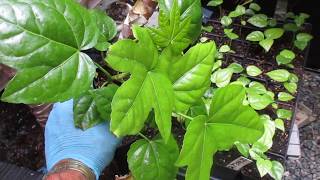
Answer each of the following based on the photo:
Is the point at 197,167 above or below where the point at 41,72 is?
below

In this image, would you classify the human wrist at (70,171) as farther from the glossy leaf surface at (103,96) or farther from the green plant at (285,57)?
the green plant at (285,57)

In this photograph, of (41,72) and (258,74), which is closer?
(41,72)

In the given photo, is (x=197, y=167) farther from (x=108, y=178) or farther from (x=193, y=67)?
(x=108, y=178)

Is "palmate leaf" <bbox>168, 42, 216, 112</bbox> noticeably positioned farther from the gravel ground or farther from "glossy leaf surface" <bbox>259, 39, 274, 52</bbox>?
the gravel ground

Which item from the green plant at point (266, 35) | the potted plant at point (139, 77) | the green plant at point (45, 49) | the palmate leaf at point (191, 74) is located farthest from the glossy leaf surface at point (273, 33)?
the green plant at point (45, 49)

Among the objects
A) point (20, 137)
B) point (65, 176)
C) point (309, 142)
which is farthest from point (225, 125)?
Result: point (309, 142)

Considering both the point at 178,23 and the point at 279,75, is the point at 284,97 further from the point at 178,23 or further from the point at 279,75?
the point at 178,23

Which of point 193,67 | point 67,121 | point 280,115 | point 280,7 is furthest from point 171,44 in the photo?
point 280,7
